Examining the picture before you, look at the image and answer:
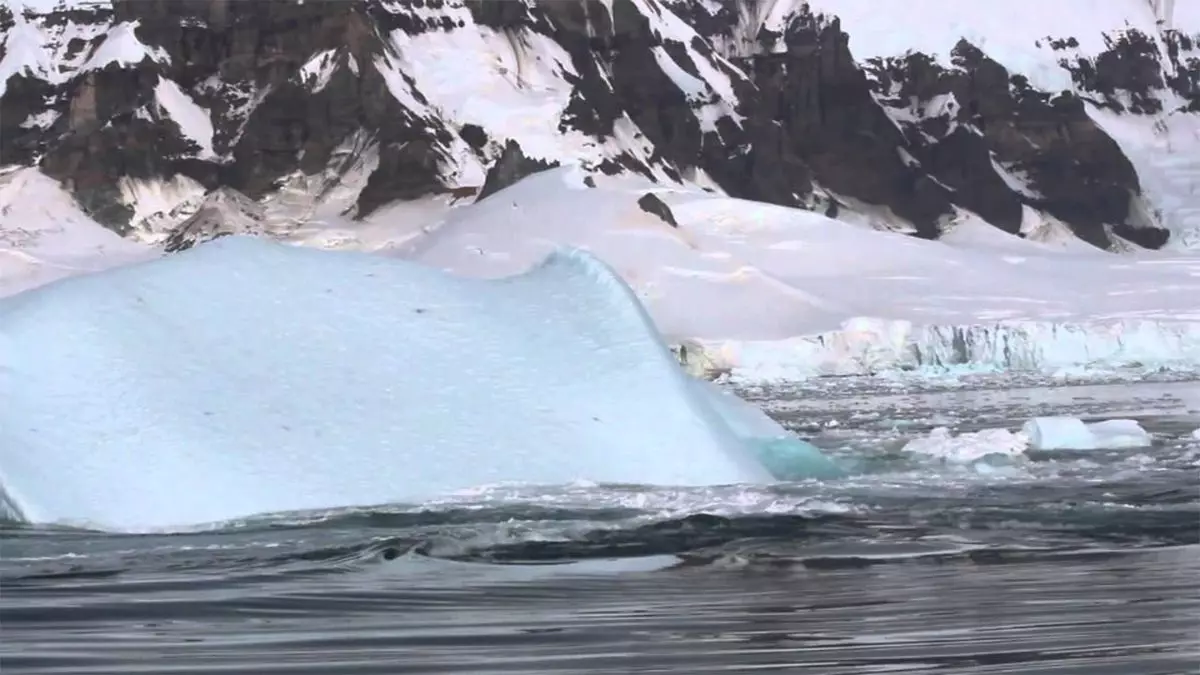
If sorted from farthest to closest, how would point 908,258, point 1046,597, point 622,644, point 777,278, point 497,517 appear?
point 908,258 → point 777,278 → point 497,517 → point 1046,597 → point 622,644

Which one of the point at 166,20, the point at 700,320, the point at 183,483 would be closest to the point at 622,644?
the point at 183,483

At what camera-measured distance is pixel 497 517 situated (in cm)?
959

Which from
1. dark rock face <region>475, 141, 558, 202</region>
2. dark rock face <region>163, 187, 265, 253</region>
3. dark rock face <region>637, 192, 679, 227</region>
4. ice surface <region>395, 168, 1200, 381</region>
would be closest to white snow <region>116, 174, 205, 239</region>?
dark rock face <region>163, 187, 265, 253</region>

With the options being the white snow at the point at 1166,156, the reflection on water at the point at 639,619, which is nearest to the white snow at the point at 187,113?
the white snow at the point at 1166,156

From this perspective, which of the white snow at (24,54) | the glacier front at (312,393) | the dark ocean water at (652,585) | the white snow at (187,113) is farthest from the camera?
the white snow at (24,54)

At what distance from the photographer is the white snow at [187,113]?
11575cm

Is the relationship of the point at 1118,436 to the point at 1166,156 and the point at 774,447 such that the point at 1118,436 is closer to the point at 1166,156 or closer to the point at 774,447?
the point at 774,447

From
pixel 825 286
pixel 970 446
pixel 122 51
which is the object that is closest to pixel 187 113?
pixel 122 51

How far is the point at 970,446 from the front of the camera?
14.7 metres

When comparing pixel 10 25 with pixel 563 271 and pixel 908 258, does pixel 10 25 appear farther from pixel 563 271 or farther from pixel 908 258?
pixel 563 271

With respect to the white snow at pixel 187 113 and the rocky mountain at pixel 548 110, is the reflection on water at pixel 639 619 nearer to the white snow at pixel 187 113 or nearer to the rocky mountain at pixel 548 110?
the rocky mountain at pixel 548 110

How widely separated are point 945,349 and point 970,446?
34261 millimetres

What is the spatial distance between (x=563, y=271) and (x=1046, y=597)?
6.39 meters

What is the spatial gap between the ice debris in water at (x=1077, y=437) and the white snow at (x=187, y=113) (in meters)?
104
